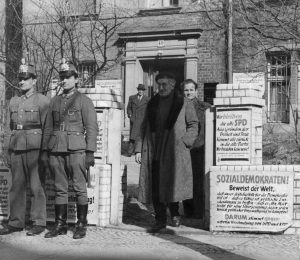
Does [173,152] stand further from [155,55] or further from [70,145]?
[155,55]

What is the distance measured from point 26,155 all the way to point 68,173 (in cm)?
66

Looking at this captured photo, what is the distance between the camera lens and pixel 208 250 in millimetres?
6906

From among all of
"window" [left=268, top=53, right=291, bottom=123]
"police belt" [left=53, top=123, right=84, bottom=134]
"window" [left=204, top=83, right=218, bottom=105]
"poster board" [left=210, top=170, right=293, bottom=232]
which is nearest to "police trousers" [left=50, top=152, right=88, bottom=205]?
"police belt" [left=53, top=123, right=84, bottom=134]

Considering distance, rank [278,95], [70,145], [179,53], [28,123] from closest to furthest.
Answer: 1. [70,145]
2. [28,123]
3. [278,95]
4. [179,53]

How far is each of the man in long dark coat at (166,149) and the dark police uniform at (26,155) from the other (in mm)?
1298

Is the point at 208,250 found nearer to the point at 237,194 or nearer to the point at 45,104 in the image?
the point at 237,194

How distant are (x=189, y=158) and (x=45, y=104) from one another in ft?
6.49

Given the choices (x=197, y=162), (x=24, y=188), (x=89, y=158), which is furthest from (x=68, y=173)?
(x=197, y=162)

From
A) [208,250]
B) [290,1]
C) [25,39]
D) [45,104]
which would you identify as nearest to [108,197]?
[45,104]

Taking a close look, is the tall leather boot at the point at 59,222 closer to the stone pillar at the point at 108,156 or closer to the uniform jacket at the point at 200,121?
the stone pillar at the point at 108,156

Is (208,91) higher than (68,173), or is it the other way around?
(208,91)

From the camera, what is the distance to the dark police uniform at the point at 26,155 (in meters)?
7.96

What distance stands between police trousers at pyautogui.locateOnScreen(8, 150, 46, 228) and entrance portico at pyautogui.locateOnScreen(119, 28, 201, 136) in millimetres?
11946

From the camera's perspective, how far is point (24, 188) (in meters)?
8.18
